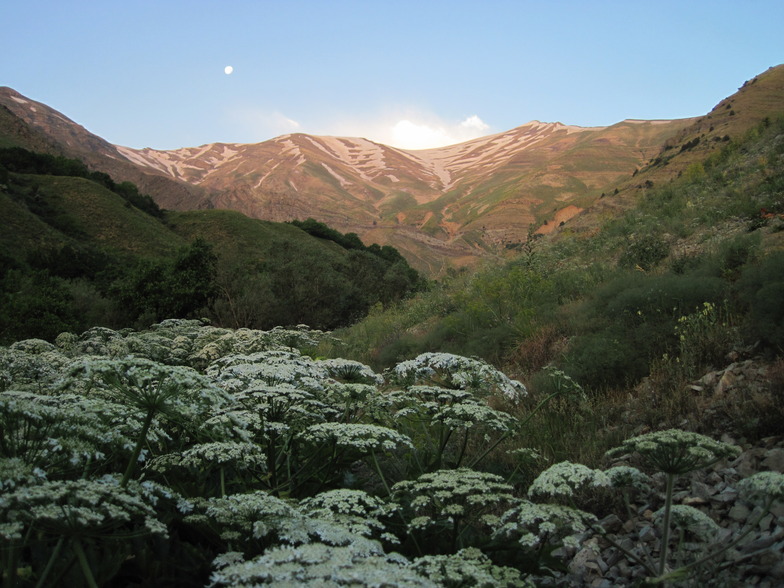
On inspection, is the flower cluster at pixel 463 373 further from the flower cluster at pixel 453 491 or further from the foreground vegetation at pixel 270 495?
the flower cluster at pixel 453 491

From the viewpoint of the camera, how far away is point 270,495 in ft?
9.59

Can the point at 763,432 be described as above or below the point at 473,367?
below

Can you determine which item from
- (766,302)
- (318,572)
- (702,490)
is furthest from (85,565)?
(766,302)

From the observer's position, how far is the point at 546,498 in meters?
3.83

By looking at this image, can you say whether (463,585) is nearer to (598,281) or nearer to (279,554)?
(279,554)

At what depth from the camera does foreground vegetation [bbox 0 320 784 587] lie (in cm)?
176

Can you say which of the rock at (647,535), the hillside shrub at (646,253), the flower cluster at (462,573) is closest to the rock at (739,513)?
the rock at (647,535)

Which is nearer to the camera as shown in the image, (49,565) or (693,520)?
(49,565)

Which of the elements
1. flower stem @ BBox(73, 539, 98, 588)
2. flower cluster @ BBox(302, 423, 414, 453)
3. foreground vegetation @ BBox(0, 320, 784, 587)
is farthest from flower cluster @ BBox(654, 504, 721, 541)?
flower stem @ BBox(73, 539, 98, 588)

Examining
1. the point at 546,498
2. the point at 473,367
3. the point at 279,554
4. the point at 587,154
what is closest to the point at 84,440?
the point at 279,554

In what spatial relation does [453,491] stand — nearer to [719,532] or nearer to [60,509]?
[60,509]

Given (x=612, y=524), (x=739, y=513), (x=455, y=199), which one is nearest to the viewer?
(x=739, y=513)

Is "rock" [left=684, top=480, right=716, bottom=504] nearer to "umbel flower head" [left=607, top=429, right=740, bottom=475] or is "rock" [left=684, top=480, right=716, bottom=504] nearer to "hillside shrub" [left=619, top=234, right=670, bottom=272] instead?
"umbel flower head" [left=607, top=429, right=740, bottom=475]

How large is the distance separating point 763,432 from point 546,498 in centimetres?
195
